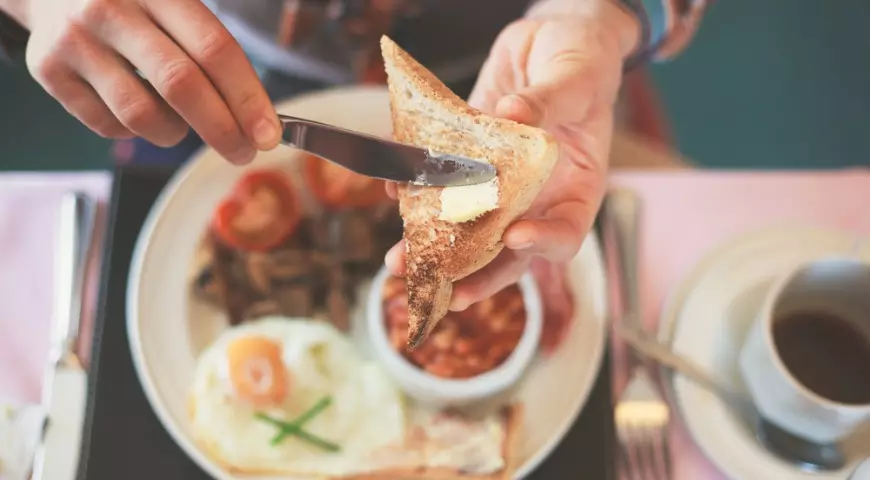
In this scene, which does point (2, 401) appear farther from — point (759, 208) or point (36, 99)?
A: point (36, 99)

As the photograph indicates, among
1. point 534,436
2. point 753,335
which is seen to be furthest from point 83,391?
point 753,335

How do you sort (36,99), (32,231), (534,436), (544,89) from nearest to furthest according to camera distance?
(544,89), (534,436), (32,231), (36,99)

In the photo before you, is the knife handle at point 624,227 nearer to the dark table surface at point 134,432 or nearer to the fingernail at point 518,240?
the dark table surface at point 134,432

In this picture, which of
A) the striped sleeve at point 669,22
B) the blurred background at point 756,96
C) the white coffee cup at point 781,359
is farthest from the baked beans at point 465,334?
the blurred background at point 756,96

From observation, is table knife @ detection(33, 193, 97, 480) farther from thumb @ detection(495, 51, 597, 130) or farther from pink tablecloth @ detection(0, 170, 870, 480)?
thumb @ detection(495, 51, 597, 130)

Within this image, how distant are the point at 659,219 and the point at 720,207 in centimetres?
9

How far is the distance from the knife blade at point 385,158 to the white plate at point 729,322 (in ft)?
1.29

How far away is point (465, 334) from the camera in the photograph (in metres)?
0.95

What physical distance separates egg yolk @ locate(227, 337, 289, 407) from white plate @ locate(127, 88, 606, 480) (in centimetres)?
7

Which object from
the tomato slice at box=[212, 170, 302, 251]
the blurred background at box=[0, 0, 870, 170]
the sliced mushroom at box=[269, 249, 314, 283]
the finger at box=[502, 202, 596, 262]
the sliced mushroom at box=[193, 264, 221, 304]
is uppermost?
the finger at box=[502, 202, 596, 262]

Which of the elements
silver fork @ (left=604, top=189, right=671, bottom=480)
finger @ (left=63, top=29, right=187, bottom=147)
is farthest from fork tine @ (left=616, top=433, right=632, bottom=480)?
finger @ (left=63, top=29, right=187, bottom=147)

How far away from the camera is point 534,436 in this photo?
91 cm

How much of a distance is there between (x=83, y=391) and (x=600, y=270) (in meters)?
0.66

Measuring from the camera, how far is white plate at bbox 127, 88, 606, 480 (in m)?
0.91
